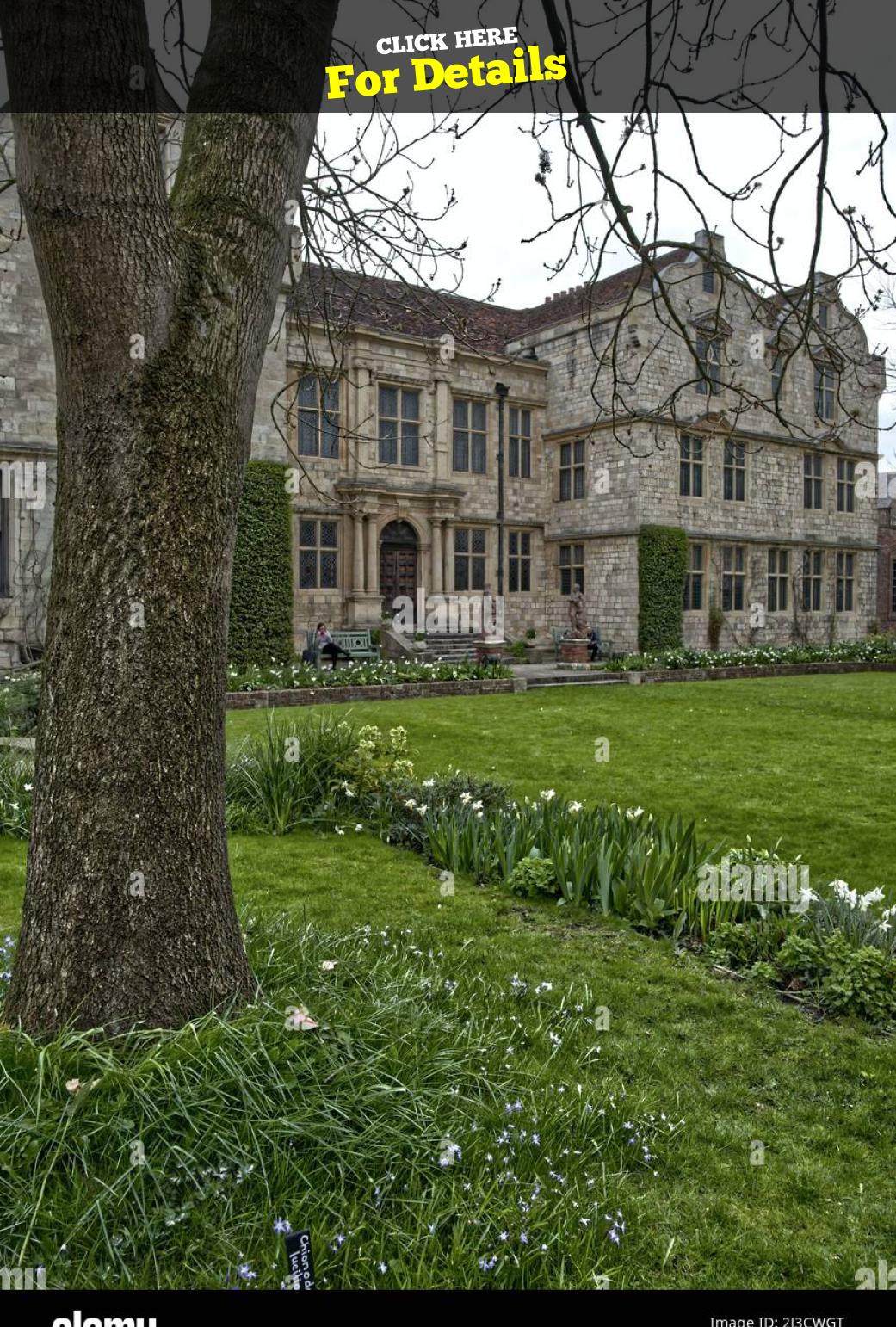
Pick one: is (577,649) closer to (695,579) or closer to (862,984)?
(695,579)

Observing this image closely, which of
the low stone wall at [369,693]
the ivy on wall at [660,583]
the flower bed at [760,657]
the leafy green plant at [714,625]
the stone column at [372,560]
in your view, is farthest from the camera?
the leafy green plant at [714,625]

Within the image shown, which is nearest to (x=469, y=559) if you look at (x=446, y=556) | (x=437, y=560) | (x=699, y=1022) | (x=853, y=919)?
(x=446, y=556)

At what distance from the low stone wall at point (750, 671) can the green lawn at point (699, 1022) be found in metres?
9.85

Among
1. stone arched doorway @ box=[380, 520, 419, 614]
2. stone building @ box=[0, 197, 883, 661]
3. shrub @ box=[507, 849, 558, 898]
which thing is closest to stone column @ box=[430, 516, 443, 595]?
stone building @ box=[0, 197, 883, 661]

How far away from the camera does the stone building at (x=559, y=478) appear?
22.8m

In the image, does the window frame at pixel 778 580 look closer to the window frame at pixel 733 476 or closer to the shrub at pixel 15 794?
the window frame at pixel 733 476

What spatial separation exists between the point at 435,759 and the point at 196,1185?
24.7 feet

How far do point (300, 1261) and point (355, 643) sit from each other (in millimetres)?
19781

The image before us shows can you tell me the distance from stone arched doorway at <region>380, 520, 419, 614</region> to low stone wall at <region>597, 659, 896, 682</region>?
649 centimetres

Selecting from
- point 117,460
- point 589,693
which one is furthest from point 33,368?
point 117,460

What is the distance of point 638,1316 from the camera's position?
6.98 feet

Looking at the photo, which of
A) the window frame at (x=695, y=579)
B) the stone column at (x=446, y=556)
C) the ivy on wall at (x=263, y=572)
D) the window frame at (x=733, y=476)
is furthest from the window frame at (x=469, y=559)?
the window frame at (x=733, y=476)

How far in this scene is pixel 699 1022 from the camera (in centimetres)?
396

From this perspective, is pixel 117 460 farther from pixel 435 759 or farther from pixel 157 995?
pixel 435 759
